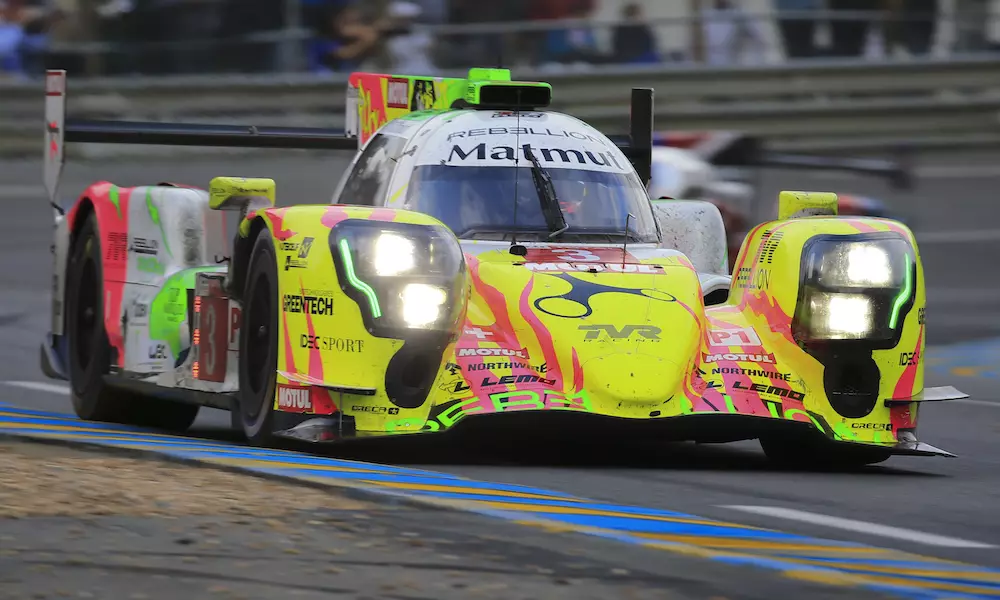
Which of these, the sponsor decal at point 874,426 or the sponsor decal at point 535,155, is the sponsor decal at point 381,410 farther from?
the sponsor decal at point 874,426

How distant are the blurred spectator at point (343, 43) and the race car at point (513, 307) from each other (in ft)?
44.1

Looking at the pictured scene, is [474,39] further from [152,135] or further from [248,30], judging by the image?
[152,135]

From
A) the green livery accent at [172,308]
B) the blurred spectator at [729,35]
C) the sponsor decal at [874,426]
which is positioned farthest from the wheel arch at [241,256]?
the blurred spectator at [729,35]

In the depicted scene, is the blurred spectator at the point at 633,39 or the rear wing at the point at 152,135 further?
the blurred spectator at the point at 633,39

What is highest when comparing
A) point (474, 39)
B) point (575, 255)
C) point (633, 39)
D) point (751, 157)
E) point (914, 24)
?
point (914, 24)

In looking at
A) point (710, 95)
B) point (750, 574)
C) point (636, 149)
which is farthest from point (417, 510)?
point (710, 95)

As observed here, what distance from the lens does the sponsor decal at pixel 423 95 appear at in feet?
32.6

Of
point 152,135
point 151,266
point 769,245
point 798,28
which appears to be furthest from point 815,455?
point 798,28

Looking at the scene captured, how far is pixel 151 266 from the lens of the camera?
30.7 ft

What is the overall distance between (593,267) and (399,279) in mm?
857

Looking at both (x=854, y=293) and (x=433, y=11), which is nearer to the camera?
(x=854, y=293)

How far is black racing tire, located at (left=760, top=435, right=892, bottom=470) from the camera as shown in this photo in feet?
Result: 26.7

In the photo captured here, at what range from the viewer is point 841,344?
7.85 m

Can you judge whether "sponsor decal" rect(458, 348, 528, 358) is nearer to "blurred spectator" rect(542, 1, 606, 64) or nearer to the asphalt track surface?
the asphalt track surface
